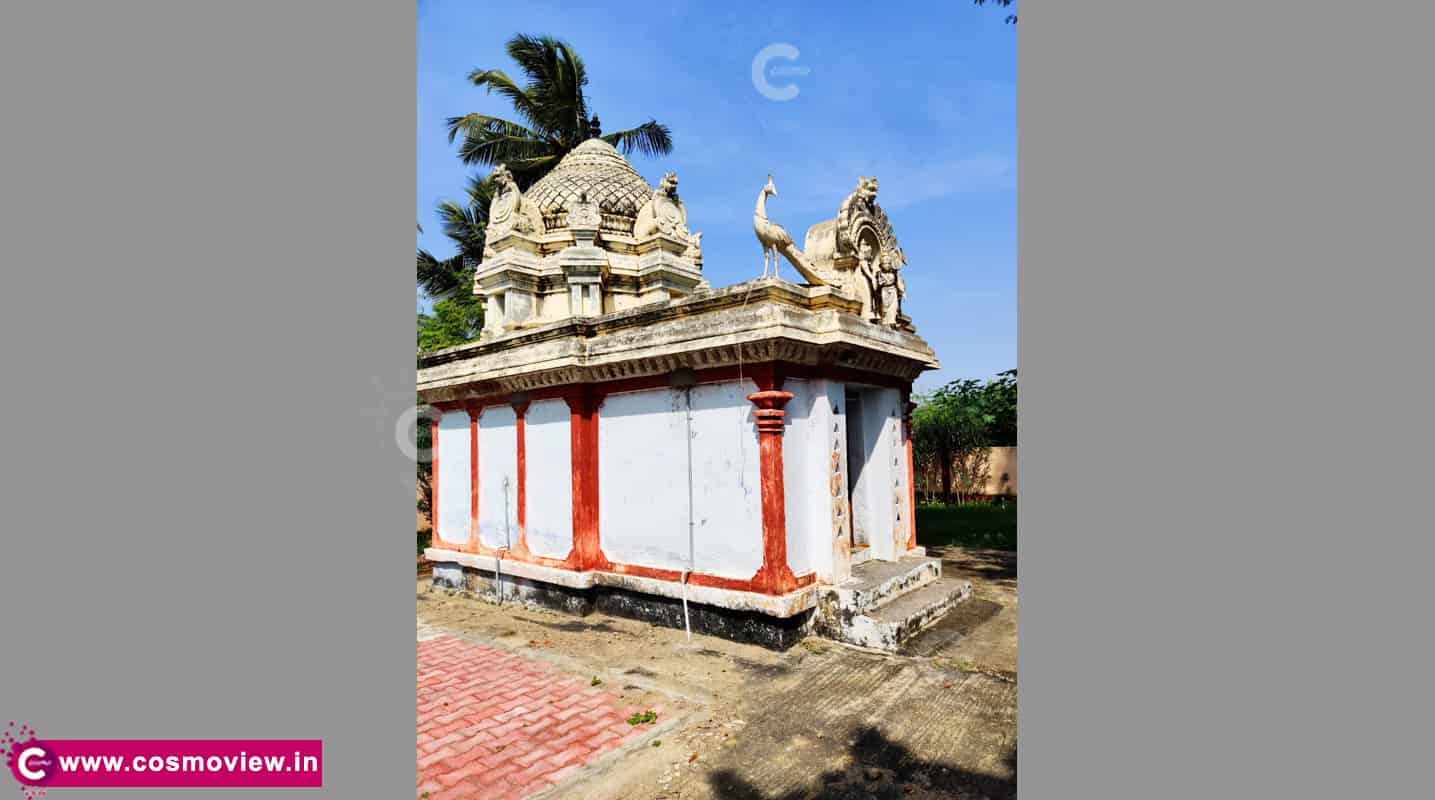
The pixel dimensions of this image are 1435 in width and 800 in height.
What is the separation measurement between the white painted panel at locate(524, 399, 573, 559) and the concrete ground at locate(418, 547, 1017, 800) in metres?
1.15

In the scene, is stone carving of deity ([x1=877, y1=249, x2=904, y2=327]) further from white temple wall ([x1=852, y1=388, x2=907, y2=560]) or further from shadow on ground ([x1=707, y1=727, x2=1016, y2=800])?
shadow on ground ([x1=707, y1=727, x2=1016, y2=800])

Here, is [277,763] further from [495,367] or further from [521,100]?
[521,100]

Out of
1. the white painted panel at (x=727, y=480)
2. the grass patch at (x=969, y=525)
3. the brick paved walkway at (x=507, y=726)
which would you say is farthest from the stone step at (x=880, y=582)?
the grass patch at (x=969, y=525)

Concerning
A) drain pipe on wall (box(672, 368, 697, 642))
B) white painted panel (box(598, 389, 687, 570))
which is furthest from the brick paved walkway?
white painted panel (box(598, 389, 687, 570))

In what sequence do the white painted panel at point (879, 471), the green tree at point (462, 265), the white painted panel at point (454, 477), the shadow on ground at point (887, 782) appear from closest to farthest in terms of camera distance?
the shadow on ground at point (887, 782)
the white painted panel at point (879, 471)
the white painted panel at point (454, 477)
the green tree at point (462, 265)

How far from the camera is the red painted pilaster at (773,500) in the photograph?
24.5 ft

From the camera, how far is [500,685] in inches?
264

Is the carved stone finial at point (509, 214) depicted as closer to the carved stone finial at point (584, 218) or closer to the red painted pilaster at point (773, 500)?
the carved stone finial at point (584, 218)

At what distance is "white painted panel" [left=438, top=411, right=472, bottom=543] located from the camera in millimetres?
11398

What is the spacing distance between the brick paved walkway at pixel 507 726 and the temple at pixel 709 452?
1948 mm

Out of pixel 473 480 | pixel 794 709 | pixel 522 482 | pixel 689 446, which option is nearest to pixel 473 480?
pixel 473 480

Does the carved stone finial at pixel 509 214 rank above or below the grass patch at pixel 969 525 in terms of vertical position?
above

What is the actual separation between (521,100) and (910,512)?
17284 millimetres

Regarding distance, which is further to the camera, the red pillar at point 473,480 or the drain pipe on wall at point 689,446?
the red pillar at point 473,480
